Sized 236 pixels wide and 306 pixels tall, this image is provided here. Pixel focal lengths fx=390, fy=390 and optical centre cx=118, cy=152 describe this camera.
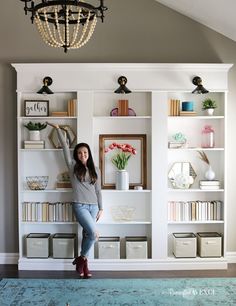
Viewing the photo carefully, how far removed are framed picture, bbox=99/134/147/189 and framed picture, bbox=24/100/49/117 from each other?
77 centimetres

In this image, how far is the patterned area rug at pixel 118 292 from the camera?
12.2 feet

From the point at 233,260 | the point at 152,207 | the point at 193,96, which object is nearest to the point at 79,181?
the point at 152,207

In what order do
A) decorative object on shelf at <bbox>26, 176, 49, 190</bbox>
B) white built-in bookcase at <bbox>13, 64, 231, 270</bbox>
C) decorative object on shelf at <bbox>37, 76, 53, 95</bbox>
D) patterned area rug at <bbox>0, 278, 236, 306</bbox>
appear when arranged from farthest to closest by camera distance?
decorative object on shelf at <bbox>26, 176, 49, 190</bbox>, white built-in bookcase at <bbox>13, 64, 231, 270</bbox>, decorative object on shelf at <bbox>37, 76, 53, 95</bbox>, patterned area rug at <bbox>0, 278, 236, 306</bbox>

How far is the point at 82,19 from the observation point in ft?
8.04

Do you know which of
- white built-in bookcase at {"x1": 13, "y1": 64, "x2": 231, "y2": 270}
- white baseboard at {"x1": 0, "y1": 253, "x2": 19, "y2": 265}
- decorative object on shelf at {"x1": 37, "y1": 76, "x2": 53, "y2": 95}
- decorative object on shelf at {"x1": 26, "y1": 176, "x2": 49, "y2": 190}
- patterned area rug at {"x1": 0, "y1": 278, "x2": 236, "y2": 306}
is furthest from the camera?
white baseboard at {"x1": 0, "y1": 253, "x2": 19, "y2": 265}

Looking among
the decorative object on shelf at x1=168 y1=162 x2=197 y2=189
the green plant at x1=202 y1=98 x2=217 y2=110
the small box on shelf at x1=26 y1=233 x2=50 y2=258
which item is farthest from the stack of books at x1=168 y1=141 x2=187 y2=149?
the small box on shelf at x1=26 y1=233 x2=50 y2=258

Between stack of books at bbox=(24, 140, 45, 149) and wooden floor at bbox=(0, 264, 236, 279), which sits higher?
stack of books at bbox=(24, 140, 45, 149)

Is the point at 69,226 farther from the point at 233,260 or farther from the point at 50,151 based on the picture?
the point at 233,260

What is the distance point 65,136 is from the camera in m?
4.77

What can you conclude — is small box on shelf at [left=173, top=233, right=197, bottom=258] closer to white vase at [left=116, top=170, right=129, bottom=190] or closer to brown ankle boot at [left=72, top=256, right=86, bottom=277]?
white vase at [left=116, top=170, right=129, bottom=190]

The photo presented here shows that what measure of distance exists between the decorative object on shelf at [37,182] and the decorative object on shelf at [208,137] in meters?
2.03

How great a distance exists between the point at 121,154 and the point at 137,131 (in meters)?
0.36

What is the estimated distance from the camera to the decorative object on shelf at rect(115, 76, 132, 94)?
4518 mm

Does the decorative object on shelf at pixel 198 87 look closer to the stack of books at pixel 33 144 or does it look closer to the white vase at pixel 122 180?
the white vase at pixel 122 180
